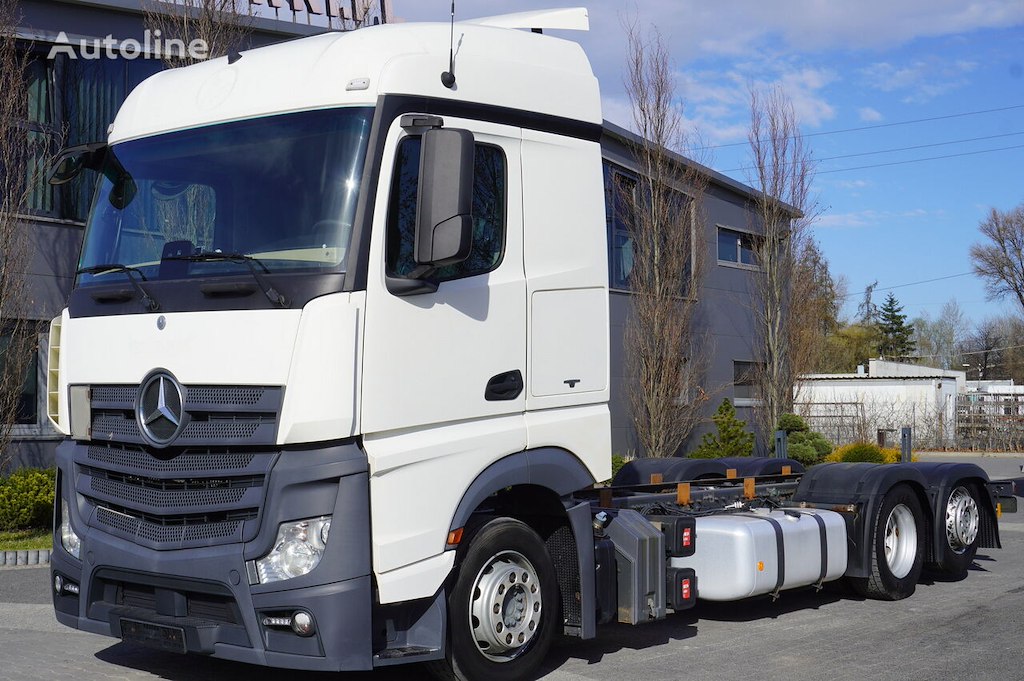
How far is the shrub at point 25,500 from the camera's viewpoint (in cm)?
1250

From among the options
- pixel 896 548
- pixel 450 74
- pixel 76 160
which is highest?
pixel 450 74

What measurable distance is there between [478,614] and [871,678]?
250 cm

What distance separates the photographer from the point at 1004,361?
8875cm

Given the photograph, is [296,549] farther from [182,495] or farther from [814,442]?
[814,442]

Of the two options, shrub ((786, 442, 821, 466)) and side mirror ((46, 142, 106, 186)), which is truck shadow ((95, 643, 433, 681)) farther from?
shrub ((786, 442, 821, 466))

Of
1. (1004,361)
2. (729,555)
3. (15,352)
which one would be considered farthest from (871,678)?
(1004,361)

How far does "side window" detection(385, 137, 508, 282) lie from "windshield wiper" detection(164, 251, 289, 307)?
22.5 inches

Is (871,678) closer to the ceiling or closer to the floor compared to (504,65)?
closer to the floor

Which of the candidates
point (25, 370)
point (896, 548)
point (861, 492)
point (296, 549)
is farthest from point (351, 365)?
point (25, 370)

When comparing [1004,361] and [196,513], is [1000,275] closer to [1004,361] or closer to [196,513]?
[1004,361]

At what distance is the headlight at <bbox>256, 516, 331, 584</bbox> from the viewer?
17.5 ft

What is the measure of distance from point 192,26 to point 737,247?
14.8 metres

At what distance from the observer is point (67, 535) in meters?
6.24

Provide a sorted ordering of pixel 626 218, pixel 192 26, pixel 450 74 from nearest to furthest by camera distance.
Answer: pixel 450 74
pixel 192 26
pixel 626 218
